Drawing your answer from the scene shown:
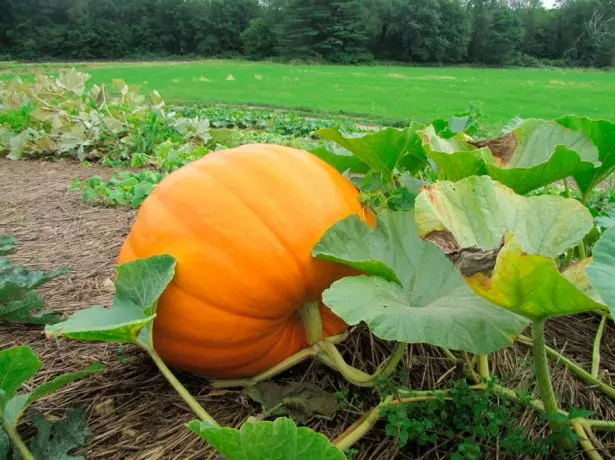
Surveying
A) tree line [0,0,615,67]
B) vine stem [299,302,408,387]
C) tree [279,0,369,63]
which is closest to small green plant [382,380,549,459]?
vine stem [299,302,408,387]

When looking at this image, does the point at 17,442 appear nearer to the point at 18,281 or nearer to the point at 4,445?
the point at 4,445

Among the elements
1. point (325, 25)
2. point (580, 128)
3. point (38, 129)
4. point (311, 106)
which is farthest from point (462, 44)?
point (580, 128)

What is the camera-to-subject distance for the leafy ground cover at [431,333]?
796 millimetres

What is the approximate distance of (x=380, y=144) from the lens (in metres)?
1.33

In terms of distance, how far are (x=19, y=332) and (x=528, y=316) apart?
51.4 inches

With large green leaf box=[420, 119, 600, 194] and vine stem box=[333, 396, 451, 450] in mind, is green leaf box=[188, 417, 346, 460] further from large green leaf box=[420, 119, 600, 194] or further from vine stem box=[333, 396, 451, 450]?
large green leaf box=[420, 119, 600, 194]

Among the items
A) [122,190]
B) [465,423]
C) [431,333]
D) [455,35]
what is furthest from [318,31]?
[431,333]

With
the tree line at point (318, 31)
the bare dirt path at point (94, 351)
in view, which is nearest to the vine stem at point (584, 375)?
the bare dirt path at point (94, 351)

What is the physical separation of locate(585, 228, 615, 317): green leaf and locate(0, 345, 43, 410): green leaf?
33.3 inches

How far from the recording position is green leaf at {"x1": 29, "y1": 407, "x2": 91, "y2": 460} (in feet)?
3.33

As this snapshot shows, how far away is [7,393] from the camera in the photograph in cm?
100

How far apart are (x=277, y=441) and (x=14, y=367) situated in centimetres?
50

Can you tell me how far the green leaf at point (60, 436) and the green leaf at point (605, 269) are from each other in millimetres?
850

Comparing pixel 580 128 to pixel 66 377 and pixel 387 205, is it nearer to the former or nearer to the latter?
pixel 387 205
